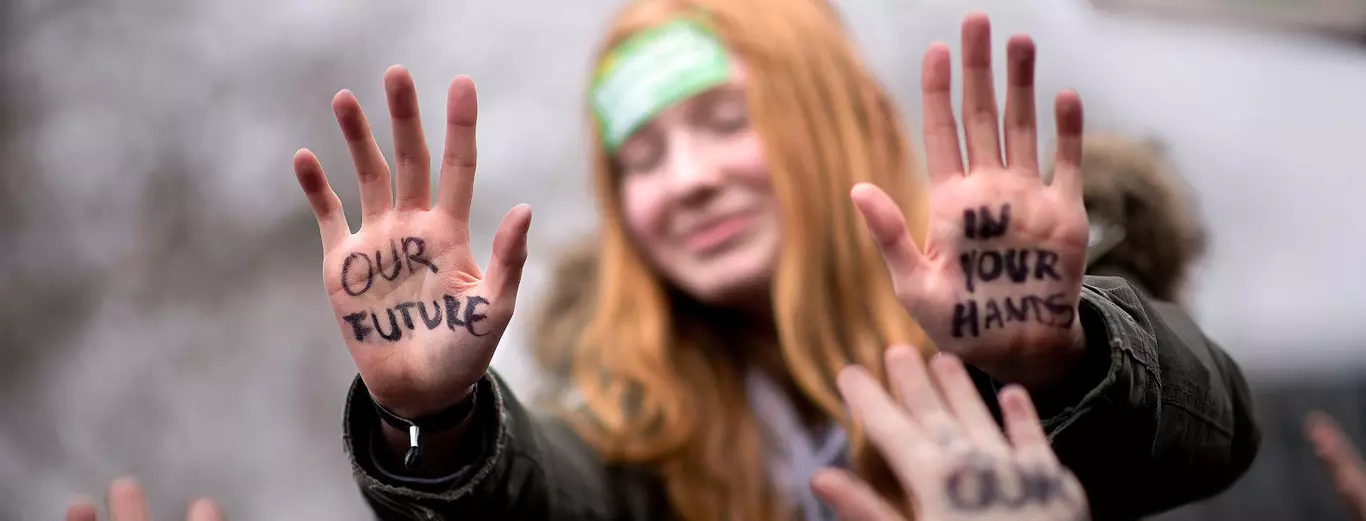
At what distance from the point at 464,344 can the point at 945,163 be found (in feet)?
0.76

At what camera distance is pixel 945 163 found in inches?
14.6

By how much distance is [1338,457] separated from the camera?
70 cm

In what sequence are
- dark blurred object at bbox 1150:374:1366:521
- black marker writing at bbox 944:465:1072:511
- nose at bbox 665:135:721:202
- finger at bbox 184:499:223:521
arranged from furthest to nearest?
dark blurred object at bbox 1150:374:1366:521
nose at bbox 665:135:721:202
finger at bbox 184:499:223:521
black marker writing at bbox 944:465:1072:511

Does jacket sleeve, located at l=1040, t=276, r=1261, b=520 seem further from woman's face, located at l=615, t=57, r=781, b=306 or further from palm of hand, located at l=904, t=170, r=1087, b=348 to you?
woman's face, located at l=615, t=57, r=781, b=306

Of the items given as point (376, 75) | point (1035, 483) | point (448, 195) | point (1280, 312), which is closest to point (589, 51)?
point (376, 75)

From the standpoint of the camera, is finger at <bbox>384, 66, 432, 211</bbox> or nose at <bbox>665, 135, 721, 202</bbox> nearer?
finger at <bbox>384, 66, 432, 211</bbox>

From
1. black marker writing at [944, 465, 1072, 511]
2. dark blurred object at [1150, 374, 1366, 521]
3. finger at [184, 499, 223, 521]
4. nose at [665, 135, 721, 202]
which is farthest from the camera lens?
dark blurred object at [1150, 374, 1366, 521]

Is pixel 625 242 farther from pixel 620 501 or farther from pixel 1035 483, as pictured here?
pixel 1035 483

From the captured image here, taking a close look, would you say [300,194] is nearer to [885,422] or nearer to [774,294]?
[774,294]

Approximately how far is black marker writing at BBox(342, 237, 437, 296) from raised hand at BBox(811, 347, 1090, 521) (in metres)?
0.22

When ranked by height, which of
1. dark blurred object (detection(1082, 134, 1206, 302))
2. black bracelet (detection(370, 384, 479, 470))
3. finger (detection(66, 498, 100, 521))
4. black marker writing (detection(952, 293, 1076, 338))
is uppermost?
black marker writing (detection(952, 293, 1076, 338))

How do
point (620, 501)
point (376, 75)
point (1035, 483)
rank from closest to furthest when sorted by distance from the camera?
point (1035, 483) → point (620, 501) → point (376, 75)

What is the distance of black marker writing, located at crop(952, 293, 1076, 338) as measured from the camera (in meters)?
0.36

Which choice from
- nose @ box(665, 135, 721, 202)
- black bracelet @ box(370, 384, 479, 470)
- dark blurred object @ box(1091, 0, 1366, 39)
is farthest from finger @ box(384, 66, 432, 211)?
dark blurred object @ box(1091, 0, 1366, 39)
